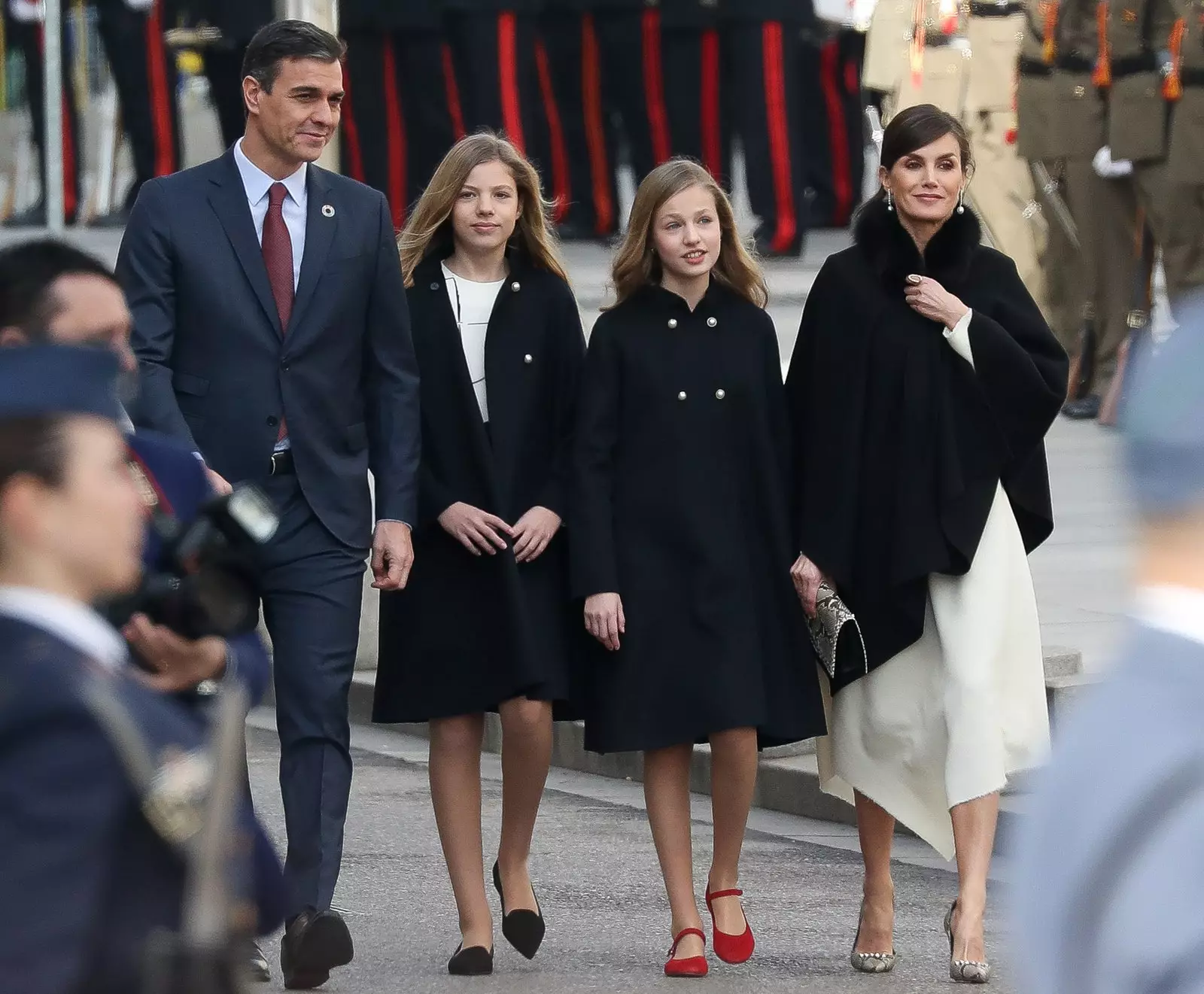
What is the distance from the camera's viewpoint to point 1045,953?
204 cm

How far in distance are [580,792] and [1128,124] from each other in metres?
4.87

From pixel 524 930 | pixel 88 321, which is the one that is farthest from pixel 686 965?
pixel 88 321

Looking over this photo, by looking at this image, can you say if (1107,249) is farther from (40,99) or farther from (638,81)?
(40,99)

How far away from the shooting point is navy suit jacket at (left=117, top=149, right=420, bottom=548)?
562cm

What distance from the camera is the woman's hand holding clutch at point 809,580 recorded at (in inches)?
231

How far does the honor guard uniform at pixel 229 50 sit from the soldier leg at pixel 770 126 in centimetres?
265

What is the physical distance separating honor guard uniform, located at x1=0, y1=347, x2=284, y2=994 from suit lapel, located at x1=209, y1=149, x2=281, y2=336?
3.21 meters

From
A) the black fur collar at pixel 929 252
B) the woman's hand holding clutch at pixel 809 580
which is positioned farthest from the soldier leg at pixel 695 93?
the woman's hand holding clutch at pixel 809 580

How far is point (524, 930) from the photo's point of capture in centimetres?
589

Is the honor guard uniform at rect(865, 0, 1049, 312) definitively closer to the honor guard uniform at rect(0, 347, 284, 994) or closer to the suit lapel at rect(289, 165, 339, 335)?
the suit lapel at rect(289, 165, 339, 335)

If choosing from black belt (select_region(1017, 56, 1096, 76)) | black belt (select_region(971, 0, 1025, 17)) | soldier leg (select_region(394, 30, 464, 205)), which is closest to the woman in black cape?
black belt (select_region(1017, 56, 1096, 76))

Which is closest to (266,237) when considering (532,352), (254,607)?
(532,352)

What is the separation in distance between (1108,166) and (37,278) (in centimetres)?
906

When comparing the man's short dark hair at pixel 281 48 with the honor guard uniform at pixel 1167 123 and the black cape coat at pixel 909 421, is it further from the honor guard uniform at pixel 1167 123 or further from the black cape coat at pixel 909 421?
the honor guard uniform at pixel 1167 123
